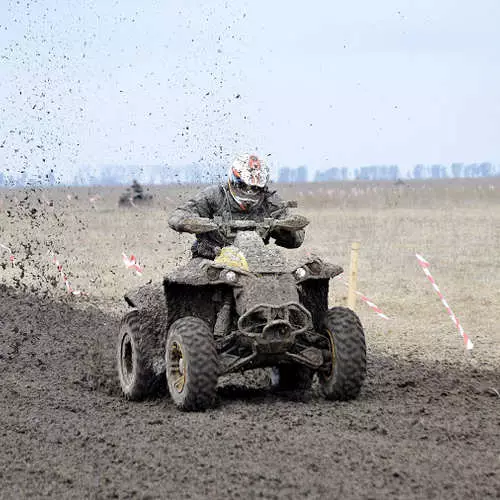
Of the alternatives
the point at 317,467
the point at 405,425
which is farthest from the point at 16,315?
the point at 317,467

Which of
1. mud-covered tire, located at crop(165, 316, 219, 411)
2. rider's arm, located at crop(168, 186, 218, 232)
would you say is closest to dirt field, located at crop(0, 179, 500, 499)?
mud-covered tire, located at crop(165, 316, 219, 411)

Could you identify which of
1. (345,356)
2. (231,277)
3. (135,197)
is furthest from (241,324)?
(135,197)

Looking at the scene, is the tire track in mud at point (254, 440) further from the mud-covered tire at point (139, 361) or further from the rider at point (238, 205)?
the rider at point (238, 205)

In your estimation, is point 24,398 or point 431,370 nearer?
point 24,398

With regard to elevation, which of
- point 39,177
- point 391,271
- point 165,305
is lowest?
point 391,271

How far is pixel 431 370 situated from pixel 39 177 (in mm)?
6836

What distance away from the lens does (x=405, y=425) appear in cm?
801

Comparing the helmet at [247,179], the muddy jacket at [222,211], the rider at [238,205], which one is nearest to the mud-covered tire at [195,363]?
the rider at [238,205]

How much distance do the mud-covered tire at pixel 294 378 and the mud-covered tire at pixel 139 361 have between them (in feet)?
4.06

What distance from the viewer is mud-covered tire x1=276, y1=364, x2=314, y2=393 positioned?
9773 millimetres

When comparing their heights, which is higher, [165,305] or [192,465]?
[165,305]

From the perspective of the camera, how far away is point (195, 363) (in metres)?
8.28

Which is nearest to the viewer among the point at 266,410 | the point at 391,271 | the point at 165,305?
the point at 266,410

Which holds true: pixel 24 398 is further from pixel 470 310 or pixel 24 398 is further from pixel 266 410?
pixel 470 310
